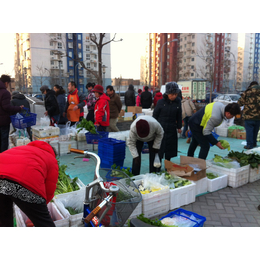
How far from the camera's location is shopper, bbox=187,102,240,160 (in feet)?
14.8

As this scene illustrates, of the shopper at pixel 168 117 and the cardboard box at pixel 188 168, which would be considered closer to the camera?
the cardboard box at pixel 188 168

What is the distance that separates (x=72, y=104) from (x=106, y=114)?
65.1 inches

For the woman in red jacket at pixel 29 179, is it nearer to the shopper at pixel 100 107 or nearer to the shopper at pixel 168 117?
the shopper at pixel 168 117

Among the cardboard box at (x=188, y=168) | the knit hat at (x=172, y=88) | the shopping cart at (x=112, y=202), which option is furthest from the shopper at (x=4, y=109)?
the shopping cart at (x=112, y=202)

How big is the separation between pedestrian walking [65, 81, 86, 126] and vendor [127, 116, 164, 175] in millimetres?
3780

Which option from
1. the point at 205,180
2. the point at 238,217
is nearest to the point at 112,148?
the point at 205,180

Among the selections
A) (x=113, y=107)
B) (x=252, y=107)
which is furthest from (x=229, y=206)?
(x=113, y=107)

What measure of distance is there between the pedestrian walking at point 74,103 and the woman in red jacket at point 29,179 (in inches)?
212

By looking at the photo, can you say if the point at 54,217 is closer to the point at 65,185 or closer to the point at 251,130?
the point at 65,185

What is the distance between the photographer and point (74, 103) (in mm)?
7656

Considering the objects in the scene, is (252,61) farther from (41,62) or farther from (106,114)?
(106,114)

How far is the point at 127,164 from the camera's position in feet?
20.9

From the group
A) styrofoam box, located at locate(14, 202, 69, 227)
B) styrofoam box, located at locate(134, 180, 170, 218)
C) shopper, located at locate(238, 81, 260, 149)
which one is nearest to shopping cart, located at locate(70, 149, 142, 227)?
styrofoam box, located at locate(14, 202, 69, 227)

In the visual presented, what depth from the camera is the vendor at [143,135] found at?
12.7 ft
